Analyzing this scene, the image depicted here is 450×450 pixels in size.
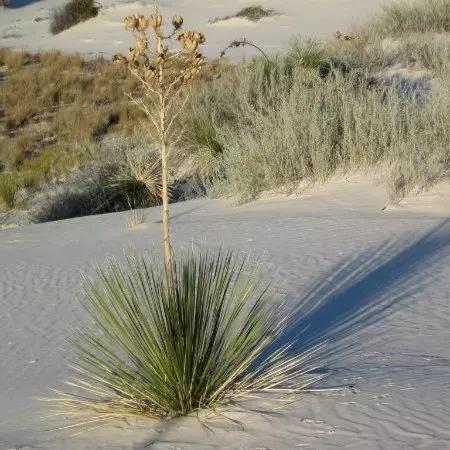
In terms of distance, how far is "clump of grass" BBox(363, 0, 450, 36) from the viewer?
1905 centimetres

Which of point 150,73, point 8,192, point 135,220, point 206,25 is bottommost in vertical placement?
point 8,192

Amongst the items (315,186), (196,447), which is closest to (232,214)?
(315,186)

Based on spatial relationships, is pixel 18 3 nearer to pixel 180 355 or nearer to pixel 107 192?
pixel 107 192

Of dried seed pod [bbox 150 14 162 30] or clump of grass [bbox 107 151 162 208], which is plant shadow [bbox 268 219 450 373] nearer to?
dried seed pod [bbox 150 14 162 30]

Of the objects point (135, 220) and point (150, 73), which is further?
point (135, 220)

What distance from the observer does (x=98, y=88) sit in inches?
902

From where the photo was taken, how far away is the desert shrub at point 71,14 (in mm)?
39594

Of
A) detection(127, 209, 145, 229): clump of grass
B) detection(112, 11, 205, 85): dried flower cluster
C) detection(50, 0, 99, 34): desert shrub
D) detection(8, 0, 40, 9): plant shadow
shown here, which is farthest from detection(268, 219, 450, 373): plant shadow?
detection(8, 0, 40, 9): plant shadow

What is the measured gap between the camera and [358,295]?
595 cm

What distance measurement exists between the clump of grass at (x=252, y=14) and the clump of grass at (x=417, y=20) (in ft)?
56.2

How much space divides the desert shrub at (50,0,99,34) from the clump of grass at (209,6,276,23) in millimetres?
6708

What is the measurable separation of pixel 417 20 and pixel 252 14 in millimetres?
18797

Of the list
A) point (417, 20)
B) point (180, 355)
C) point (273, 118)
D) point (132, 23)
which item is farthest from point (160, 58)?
point (417, 20)

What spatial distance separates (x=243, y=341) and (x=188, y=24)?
3510 cm
